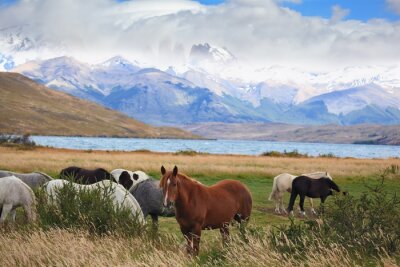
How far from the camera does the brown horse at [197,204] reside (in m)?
11.0

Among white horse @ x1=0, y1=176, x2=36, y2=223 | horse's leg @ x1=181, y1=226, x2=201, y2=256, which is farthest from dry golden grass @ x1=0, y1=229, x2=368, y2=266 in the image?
white horse @ x1=0, y1=176, x2=36, y2=223

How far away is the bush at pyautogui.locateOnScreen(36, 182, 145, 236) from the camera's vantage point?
12391 mm

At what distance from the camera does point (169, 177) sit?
11039mm

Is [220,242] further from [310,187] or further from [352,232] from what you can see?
[310,187]

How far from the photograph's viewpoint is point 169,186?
431 inches

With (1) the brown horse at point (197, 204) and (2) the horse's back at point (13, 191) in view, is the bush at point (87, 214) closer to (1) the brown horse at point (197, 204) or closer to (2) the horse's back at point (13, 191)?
(2) the horse's back at point (13, 191)

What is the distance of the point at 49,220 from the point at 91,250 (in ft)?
9.12

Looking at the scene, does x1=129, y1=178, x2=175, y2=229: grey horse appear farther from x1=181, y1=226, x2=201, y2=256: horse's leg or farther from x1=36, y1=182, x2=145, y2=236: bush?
x1=181, y1=226, x2=201, y2=256: horse's leg

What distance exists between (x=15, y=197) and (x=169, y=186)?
5.59 metres

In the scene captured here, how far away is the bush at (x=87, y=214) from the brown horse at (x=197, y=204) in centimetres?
151

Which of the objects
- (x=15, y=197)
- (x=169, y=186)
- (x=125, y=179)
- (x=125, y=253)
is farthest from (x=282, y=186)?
(x=125, y=253)

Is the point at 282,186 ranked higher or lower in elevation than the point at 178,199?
lower

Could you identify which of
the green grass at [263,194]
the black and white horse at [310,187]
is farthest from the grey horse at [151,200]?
the black and white horse at [310,187]

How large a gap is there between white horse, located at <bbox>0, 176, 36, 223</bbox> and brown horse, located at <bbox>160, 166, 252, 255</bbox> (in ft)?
15.8
